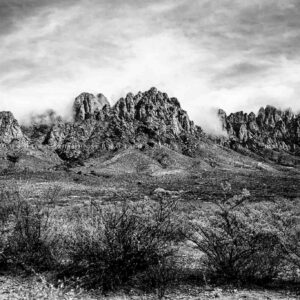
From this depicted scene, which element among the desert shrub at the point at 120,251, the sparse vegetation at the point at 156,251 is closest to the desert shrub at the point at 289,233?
the sparse vegetation at the point at 156,251

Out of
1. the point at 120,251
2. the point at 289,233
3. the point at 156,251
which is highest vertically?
the point at 289,233

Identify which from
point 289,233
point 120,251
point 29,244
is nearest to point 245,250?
point 289,233

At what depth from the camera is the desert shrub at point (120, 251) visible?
923 centimetres

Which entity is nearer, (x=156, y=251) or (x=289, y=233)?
(x=156, y=251)

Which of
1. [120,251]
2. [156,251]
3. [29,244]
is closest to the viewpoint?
[120,251]

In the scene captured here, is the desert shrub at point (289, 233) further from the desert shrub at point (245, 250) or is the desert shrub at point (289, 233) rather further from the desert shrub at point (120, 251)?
the desert shrub at point (120, 251)

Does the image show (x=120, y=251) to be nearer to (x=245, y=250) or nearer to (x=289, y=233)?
(x=245, y=250)

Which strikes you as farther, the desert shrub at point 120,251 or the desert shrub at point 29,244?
the desert shrub at point 29,244

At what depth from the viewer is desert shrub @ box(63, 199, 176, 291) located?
364 inches

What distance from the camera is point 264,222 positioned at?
9.84m

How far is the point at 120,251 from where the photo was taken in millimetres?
9242

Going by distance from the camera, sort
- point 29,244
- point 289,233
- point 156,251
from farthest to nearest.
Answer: point 29,244, point 289,233, point 156,251

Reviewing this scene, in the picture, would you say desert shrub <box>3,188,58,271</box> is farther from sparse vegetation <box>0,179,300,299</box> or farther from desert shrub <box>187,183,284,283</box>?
desert shrub <box>187,183,284,283</box>

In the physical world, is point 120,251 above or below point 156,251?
above
